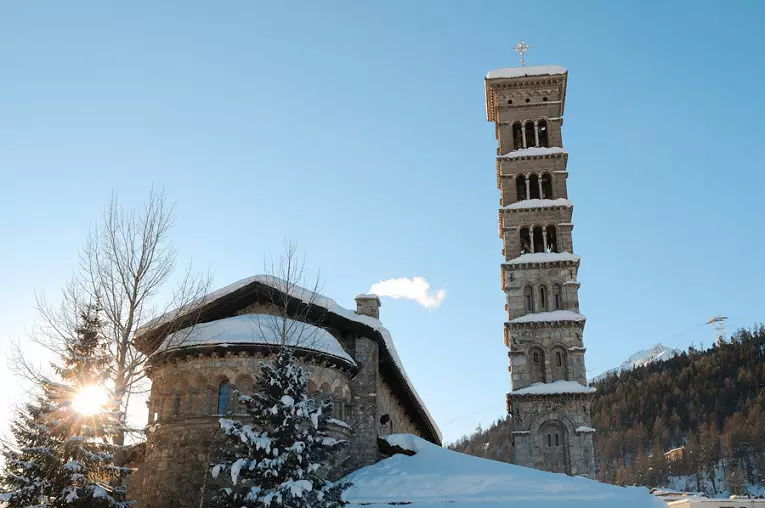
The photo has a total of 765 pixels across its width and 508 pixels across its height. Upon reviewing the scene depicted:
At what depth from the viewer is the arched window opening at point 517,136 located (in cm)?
4431

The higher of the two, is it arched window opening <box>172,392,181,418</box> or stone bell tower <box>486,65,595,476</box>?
stone bell tower <box>486,65,595,476</box>

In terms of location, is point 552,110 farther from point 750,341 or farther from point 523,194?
point 750,341

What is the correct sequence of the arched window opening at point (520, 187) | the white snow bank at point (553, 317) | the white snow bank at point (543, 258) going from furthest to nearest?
the arched window opening at point (520, 187) → the white snow bank at point (543, 258) → the white snow bank at point (553, 317)

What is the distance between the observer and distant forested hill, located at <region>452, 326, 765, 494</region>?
11631 centimetres

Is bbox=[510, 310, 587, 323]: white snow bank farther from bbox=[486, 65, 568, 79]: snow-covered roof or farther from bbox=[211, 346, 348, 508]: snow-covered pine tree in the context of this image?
bbox=[211, 346, 348, 508]: snow-covered pine tree

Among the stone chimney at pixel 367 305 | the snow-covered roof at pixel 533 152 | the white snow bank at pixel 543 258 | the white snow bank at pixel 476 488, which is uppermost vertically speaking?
the snow-covered roof at pixel 533 152

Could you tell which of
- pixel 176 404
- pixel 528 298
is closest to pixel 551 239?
pixel 528 298

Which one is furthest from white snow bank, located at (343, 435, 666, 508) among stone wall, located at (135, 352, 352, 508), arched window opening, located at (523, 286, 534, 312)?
arched window opening, located at (523, 286, 534, 312)

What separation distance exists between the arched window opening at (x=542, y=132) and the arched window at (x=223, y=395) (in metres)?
30.6

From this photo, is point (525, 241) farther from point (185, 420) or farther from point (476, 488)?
point (185, 420)

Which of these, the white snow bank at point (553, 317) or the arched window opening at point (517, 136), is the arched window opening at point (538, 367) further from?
the arched window opening at point (517, 136)

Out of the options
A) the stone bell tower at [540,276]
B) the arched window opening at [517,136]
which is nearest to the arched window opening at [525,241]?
the stone bell tower at [540,276]

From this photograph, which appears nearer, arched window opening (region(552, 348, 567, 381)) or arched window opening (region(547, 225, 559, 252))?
arched window opening (region(552, 348, 567, 381))

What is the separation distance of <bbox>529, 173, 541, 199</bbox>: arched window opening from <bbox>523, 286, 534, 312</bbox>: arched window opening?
6225mm
